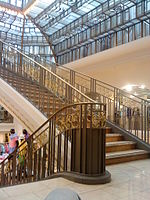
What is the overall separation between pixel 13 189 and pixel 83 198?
92 cm

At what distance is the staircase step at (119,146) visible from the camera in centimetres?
461

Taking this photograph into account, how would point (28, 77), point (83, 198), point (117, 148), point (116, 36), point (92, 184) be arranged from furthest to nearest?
1. point (116, 36)
2. point (28, 77)
3. point (117, 148)
4. point (92, 184)
5. point (83, 198)

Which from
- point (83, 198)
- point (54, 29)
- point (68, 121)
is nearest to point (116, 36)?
point (54, 29)

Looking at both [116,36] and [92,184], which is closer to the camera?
[92,184]

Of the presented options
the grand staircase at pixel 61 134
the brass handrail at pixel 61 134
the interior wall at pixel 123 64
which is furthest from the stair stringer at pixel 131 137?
the interior wall at pixel 123 64

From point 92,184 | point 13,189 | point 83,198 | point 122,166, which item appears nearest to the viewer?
point 83,198

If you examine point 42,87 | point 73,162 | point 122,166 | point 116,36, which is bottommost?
point 122,166

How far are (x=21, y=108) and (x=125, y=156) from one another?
2733 mm

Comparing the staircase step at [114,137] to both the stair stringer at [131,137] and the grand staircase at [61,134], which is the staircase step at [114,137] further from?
the stair stringer at [131,137]

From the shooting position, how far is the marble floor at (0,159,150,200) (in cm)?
261

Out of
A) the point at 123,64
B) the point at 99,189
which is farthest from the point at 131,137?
the point at 123,64

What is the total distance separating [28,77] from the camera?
8.08 meters

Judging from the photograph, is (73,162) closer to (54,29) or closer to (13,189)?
(13,189)

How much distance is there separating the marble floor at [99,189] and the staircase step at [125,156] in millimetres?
591
